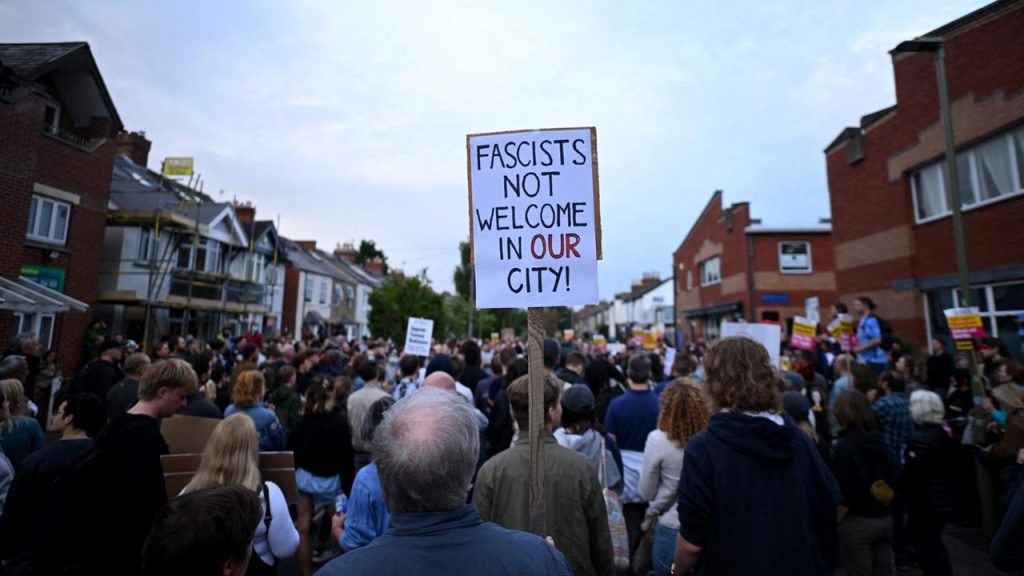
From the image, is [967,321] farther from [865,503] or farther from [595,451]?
[595,451]

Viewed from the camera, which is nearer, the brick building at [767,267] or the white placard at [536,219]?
the white placard at [536,219]

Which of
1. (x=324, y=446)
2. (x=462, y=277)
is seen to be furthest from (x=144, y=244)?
(x=462, y=277)

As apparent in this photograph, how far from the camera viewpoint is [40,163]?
1336 centimetres

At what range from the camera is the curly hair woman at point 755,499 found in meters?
2.19

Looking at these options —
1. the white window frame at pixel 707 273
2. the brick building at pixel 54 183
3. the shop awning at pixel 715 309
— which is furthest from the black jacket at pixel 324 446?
the white window frame at pixel 707 273

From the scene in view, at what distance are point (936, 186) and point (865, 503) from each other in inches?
526

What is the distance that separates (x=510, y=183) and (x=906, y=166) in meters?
15.8

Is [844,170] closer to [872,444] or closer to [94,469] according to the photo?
[872,444]

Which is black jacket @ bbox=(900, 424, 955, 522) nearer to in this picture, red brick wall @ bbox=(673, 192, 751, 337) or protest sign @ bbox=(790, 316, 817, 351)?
protest sign @ bbox=(790, 316, 817, 351)

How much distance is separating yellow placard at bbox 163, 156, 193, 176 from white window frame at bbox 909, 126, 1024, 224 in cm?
2613

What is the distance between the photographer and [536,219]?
8.80 ft

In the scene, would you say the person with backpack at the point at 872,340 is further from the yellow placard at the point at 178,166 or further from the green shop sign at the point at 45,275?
the yellow placard at the point at 178,166

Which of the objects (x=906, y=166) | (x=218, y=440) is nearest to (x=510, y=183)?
(x=218, y=440)

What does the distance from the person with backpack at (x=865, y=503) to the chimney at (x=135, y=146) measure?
3264 centimetres
